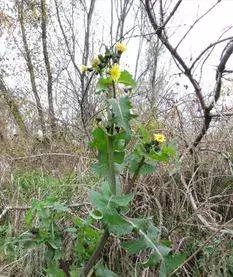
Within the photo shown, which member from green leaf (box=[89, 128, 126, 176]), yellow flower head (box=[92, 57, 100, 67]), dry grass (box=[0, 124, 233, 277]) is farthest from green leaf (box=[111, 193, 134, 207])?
dry grass (box=[0, 124, 233, 277])

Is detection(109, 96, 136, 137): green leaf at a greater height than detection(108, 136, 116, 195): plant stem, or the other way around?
detection(109, 96, 136, 137): green leaf

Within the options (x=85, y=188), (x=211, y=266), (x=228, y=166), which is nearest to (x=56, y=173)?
(x=85, y=188)

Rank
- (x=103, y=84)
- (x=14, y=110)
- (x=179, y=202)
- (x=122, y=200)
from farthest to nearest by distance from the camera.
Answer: (x=14, y=110) < (x=179, y=202) < (x=103, y=84) < (x=122, y=200)

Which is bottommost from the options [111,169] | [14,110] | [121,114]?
[111,169]

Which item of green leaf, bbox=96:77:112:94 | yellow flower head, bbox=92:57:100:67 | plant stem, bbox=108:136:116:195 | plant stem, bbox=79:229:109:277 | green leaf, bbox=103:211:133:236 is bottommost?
plant stem, bbox=79:229:109:277

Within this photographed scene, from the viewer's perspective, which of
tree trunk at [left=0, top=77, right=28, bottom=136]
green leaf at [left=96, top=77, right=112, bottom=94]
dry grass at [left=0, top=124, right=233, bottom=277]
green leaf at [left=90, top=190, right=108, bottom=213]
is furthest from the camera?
tree trunk at [left=0, top=77, right=28, bottom=136]

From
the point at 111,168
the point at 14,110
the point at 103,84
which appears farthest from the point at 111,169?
the point at 14,110

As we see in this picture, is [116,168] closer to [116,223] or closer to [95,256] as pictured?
[116,223]

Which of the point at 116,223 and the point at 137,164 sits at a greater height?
the point at 137,164

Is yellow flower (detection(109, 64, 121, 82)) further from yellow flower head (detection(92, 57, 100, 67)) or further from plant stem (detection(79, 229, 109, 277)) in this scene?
plant stem (detection(79, 229, 109, 277))

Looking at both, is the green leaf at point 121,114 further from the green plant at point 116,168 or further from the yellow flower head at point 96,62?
the yellow flower head at point 96,62

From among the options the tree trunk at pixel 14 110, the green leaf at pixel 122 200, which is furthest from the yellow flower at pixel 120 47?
the tree trunk at pixel 14 110

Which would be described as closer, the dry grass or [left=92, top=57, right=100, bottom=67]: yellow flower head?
[left=92, top=57, right=100, bottom=67]: yellow flower head

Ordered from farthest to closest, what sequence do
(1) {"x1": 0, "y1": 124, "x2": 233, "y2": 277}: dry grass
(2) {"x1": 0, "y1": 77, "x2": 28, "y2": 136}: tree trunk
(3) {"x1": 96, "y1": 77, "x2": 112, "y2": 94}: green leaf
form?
(2) {"x1": 0, "y1": 77, "x2": 28, "y2": 136}: tree trunk, (1) {"x1": 0, "y1": 124, "x2": 233, "y2": 277}: dry grass, (3) {"x1": 96, "y1": 77, "x2": 112, "y2": 94}: green leaf
